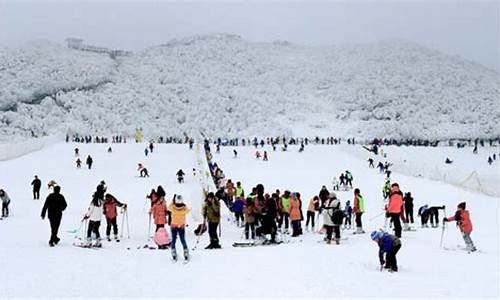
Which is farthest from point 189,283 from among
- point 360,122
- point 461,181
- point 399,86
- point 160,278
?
point 399,86

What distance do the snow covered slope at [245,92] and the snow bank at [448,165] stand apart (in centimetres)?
1877

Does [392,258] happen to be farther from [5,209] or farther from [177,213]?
[5,209]

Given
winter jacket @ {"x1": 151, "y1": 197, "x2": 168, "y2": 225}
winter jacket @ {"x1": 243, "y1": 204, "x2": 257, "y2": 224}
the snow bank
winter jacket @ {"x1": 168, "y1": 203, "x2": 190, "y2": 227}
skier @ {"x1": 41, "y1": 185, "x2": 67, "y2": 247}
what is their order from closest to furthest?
1. winter jacket @ {"x1": 168, "y1": 203, "x2": 190, "y2": 227}
2. skier @ {"x1": 41, "y1": 185, "x2": 67, "y2": 247}
3. winter jacket @ {"x1": 151, "y1": 197, "x2": 168, "y2": 225}
4. winter jacket @ {"x1": 243, "y1": 204, "x2": 257, "y2": 224}
5. the snow bank


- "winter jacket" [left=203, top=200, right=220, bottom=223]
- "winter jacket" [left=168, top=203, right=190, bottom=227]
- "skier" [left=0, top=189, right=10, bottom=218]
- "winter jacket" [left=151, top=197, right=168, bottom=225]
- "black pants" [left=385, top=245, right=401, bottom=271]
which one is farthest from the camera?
"skier" [left=0, top=189, right=10, bottom=218]

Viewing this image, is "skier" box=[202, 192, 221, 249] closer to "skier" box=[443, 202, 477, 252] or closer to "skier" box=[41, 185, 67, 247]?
"skier" box=[41, 185, 67, 247]

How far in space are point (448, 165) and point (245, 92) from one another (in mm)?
49911

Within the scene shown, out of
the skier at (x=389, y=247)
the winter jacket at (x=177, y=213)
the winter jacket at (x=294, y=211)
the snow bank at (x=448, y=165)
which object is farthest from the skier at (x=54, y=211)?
the snow bank at (x=448, y=165)

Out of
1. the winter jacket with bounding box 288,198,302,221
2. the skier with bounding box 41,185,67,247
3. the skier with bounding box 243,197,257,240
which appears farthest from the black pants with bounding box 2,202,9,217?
the winter jacket with bounding box 288,198,302,221

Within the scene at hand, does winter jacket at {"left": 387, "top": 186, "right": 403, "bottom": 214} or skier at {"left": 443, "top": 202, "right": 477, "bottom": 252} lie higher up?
winter jacket at {"left": 387, "top": 186, "right": 403, "bottom": 214}

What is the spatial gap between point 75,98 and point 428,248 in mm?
72246

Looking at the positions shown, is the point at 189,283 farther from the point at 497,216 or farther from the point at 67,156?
the point at 67,156

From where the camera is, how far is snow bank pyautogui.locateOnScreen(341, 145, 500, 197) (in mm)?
26344

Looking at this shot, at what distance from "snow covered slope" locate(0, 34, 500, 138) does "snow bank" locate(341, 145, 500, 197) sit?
18.8 m

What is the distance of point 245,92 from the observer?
89.2 metres
